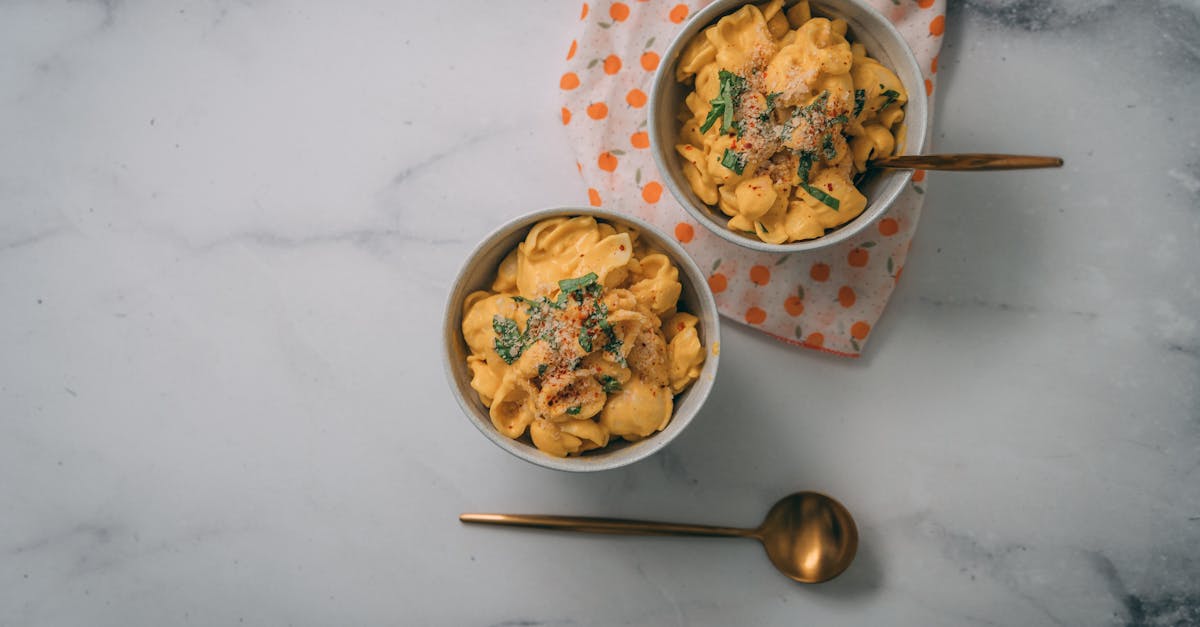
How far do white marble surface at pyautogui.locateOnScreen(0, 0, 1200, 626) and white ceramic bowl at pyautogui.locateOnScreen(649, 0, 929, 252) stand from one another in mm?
350

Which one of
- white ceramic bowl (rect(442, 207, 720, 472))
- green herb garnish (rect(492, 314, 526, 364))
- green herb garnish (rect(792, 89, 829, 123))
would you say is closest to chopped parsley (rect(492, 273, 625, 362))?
green herb garnish (rect(492, 314, 526, 364))

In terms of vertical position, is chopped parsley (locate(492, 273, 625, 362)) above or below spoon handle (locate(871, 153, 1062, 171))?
below

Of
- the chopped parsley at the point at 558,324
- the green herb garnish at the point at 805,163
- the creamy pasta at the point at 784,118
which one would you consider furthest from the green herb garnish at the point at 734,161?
the chopped parsley at the point at 558,324

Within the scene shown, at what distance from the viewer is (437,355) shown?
6.86 feet

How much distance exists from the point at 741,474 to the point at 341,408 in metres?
0.99

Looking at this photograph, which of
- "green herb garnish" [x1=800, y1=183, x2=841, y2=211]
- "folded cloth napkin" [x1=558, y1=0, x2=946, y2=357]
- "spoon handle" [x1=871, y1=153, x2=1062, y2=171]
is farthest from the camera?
"folded cloth napkin" [x1=558, y1=0, x2=946, y2=357]

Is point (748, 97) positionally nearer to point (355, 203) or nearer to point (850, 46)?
point (850, 46)

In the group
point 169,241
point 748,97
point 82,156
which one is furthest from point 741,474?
point 82,156

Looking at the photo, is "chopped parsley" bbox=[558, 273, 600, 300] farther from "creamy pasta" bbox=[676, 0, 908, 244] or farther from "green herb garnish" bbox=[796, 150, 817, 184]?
"green herb garnish" bbox=[796, 150, 817, 184]

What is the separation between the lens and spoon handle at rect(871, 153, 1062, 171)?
61.2 inches

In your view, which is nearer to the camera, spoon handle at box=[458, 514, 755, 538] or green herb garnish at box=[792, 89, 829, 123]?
green herb garnish at box=[792, 89, 829, 123]

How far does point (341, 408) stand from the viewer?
83.5 inches

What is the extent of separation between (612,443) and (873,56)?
96cm

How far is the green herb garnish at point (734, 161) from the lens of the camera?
1646 millimetres
